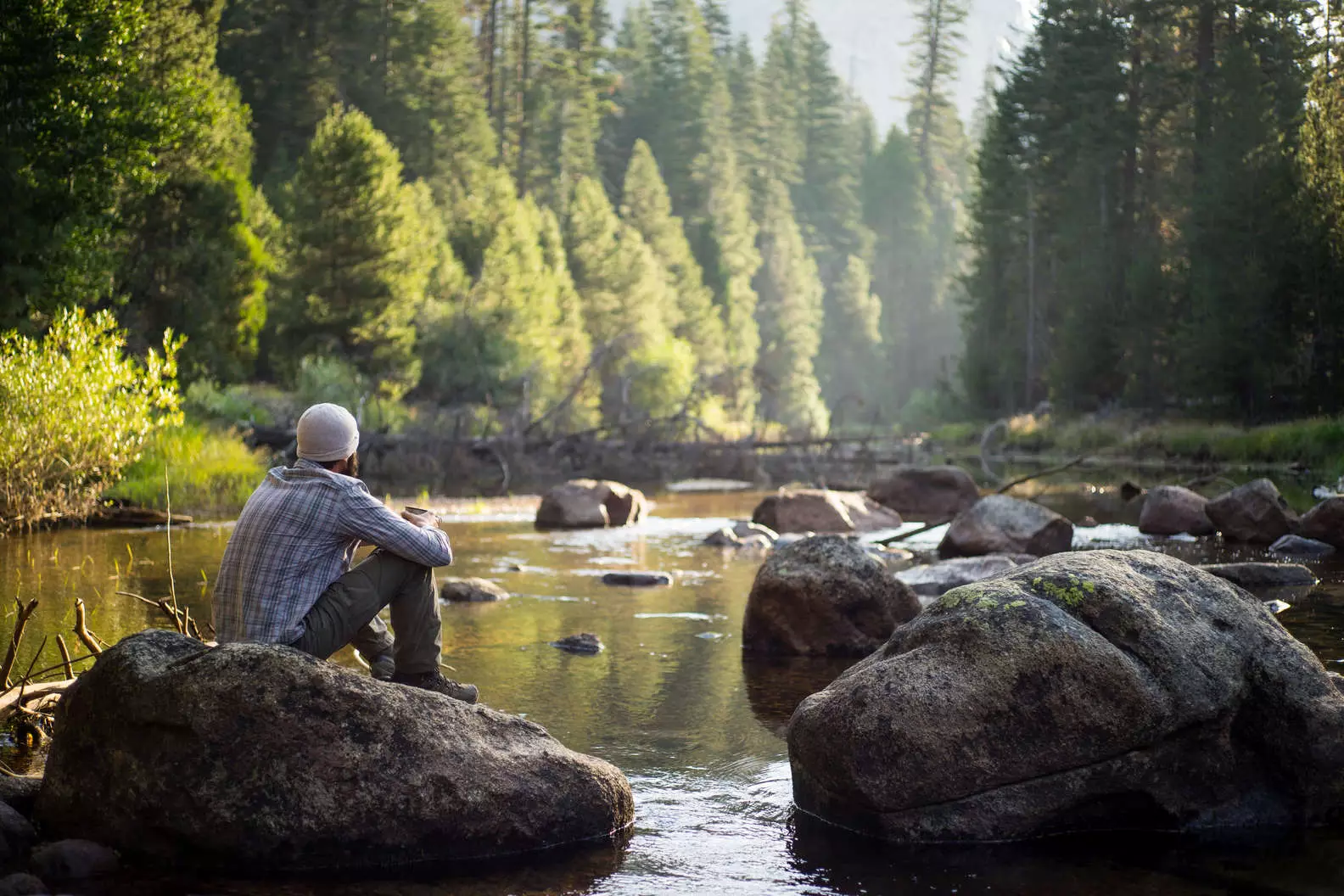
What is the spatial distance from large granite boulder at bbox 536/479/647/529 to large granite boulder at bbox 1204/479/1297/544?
9.47 metres

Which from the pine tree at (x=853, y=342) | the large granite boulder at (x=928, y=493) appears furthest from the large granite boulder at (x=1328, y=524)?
the pine tree at (x=853, y=342)

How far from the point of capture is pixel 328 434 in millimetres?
6375

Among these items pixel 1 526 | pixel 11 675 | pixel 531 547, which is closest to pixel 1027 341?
pixel 531 547

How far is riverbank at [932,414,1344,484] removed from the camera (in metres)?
30.5

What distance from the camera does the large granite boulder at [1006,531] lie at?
1678cm

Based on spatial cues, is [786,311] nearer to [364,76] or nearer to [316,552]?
[364,76]

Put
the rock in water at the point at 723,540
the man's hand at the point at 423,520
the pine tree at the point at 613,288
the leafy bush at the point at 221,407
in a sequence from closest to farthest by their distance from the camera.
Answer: the man's hand at the point at 423,520, the rock in water at the point at 723,540, the leafy bush at the point at 221,407, the pine tree at the point at 613,288

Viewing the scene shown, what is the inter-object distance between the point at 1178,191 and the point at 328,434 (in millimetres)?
41465

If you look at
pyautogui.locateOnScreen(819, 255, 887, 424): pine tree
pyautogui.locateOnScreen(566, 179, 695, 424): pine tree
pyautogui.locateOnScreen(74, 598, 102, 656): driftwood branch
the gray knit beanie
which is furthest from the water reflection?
pyautogui.locateOnScreen(819, 255, 887, 424): pine tree

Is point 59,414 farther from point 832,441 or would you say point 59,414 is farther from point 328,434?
point 832,441

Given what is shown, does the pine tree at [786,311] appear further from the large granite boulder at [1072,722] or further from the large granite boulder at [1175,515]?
the large granite boulder at [1072,722]

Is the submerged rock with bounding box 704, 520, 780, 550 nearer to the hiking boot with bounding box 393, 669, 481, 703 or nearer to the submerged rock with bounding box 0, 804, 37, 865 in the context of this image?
the hiking boot with bounding box 393, 669, 481, 703

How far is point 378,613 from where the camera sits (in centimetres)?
655

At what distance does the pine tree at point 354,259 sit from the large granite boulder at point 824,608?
101 ft
